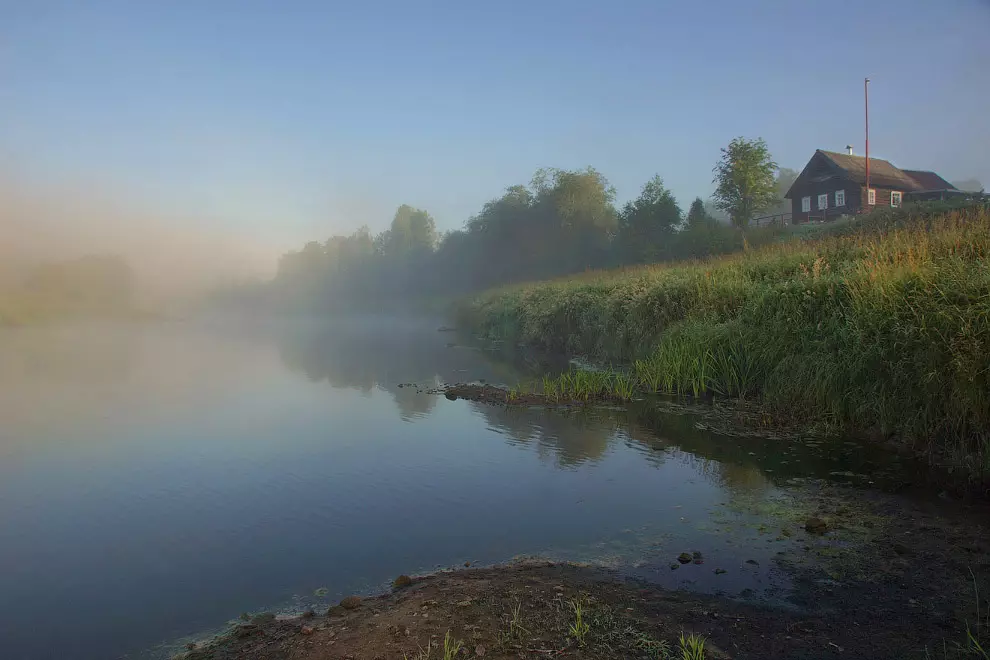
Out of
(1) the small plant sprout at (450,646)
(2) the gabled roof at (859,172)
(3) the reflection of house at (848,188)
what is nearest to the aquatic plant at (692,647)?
(1) the small plant sprout at (450,646)

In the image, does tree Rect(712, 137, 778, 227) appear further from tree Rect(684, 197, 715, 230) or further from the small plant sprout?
the small plant sprout

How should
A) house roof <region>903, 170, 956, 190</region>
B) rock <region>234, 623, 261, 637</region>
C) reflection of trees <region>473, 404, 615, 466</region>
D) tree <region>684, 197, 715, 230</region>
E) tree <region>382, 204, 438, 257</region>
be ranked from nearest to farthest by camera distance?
rock <region>234, 623, 261, 637</region>, reflection of trees <region>473, 404, 615, 466</region>, tree <region>684, 197, 715, 230</region>, house roof <region>903, 170, 956, 190</region>, tree <region>382, 204, 438, 257</region>

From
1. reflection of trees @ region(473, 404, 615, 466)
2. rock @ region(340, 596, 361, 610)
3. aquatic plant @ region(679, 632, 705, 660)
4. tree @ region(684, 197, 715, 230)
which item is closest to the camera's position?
aquatic plant @ region(679, 632, 705, 660)

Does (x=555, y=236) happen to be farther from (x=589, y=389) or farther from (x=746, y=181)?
(x=589, y=389)

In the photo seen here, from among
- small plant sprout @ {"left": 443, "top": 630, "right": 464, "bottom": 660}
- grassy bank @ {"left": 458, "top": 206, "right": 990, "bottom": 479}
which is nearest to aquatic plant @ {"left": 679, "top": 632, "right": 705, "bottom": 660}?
small plant sprout @ {"left": 443, "top": 630, "right": 464, "bottom": 660}

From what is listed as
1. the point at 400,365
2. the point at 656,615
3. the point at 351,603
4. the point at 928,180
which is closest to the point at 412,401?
the point at 400,365

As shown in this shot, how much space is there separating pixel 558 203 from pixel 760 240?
28939 millimetres

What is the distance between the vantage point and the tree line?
44750 mm

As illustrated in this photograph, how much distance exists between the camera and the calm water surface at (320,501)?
4.59 metres

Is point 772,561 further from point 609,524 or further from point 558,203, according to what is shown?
point 558,203

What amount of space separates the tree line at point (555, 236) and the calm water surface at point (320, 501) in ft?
82.8

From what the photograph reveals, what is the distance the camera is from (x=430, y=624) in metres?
3.58

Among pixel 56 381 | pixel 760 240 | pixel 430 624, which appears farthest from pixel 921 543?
pixel 760 240

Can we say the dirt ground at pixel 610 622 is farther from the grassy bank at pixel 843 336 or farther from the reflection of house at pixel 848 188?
the reflection of house at pixel 848 188
